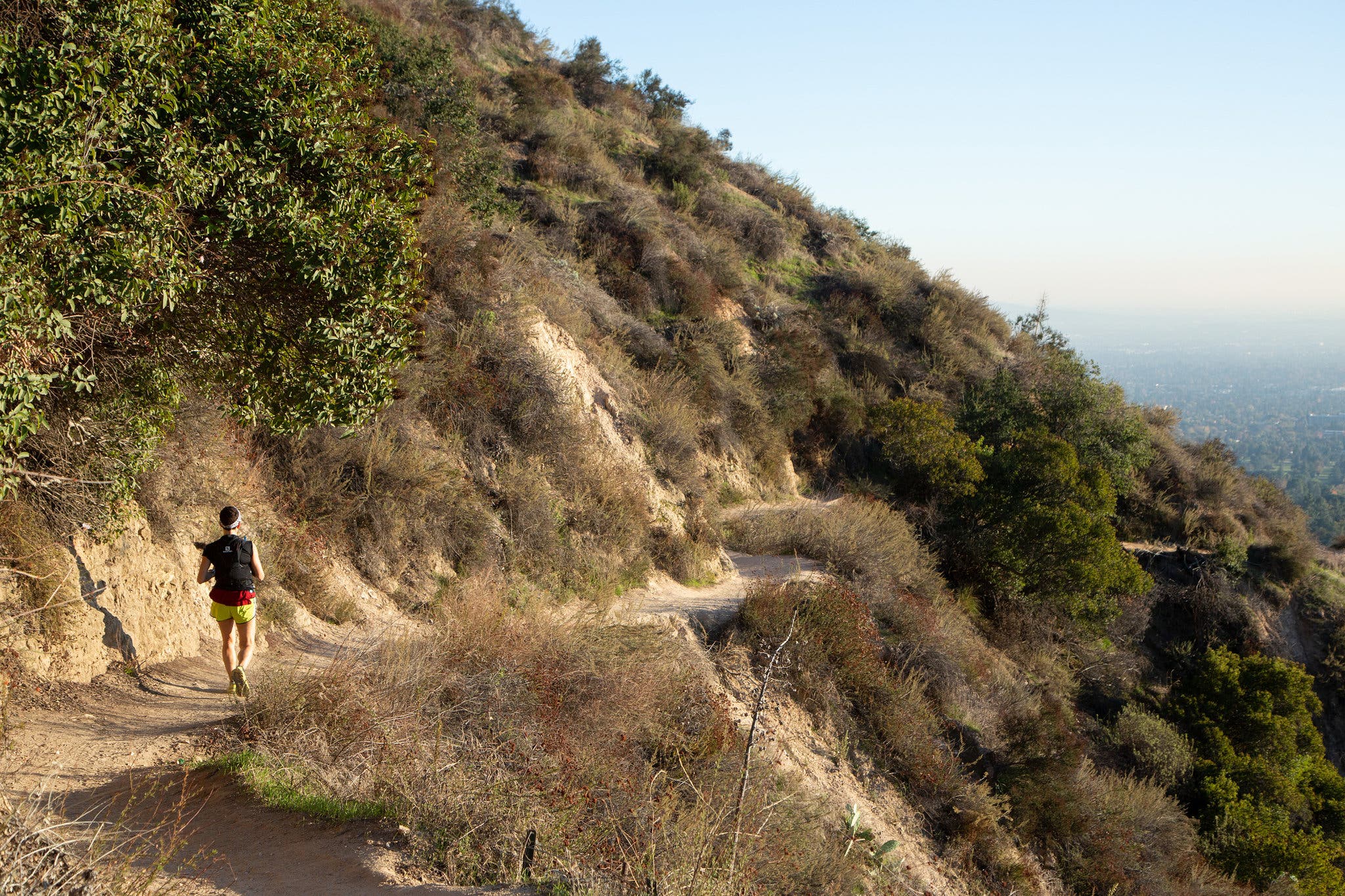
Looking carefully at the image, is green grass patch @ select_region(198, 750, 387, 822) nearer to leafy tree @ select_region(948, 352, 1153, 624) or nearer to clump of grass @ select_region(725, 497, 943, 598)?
clump of grass @ select_region(725, 497, 943, 598)

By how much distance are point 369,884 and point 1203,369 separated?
241 metres

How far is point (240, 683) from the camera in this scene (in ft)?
19.0

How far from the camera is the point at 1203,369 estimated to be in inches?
7707

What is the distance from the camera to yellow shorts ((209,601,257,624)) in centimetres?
595

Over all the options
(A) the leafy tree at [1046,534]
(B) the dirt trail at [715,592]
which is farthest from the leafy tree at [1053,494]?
(B) the dirt trail at [715,592]

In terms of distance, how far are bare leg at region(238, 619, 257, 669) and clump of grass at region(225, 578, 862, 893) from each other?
63cm

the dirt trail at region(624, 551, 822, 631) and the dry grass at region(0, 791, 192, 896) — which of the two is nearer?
the dry grass at region(0, 791, 192, 896)

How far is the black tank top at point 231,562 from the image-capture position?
A: 5.94 meters

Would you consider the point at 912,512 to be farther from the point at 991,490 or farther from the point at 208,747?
the point at 208,747

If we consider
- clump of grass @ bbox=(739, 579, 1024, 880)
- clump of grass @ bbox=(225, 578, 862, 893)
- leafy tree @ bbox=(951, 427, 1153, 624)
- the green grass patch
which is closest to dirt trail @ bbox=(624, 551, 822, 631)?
clump of grass @ bbox=(739, 579, 1024, 880)

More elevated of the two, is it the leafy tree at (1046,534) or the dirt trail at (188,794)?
the dirt trail at (188,794)

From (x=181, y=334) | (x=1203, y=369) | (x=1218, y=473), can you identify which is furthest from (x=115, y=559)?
(x=1203, y=369)

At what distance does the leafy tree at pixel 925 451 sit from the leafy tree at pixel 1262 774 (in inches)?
250

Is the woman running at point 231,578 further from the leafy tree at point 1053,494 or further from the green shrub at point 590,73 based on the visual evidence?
the green shrub at point 590,73
